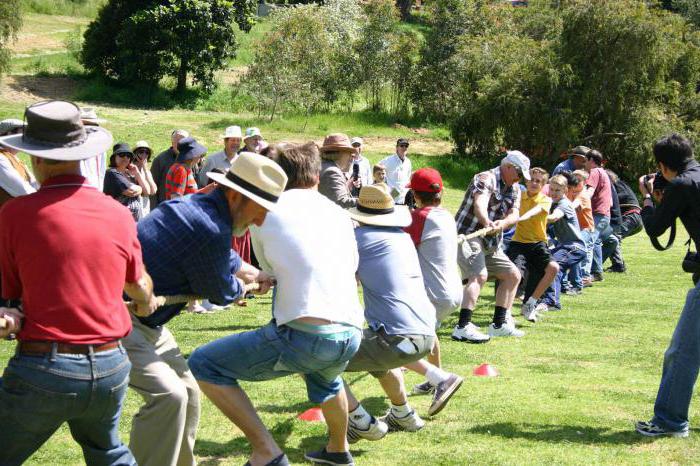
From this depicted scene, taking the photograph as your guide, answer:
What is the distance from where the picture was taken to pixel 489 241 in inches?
388

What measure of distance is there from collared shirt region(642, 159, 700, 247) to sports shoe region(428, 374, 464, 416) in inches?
71.6

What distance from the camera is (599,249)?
50.6 ft

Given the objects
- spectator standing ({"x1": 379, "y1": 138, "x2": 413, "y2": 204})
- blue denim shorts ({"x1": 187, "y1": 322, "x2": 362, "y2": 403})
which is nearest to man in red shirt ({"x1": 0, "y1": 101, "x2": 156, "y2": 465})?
blue denim shorts ({"x1": 187, "y1": 322, "x2": 362, "y2": 403})

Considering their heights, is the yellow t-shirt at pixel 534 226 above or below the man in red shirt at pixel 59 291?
below

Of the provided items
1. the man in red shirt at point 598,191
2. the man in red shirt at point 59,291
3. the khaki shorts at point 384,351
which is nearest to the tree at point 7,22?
the man in red shirt at point 598,191

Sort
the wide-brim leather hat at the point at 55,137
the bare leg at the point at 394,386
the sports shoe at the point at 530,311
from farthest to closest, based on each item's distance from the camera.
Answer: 1. the sports shoe at the point at 530,311
2. the bare leg at the point at 394,386
3. the wide-brim leather hat at the point at 55,137

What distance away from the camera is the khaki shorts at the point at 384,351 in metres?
5.91

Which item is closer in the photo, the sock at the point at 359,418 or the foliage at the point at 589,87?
the sock at the point at 359,418

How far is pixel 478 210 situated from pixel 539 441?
3.73 metres

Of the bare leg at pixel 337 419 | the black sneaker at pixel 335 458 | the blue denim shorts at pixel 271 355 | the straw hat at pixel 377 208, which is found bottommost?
the black sneaker at pixel 335 458

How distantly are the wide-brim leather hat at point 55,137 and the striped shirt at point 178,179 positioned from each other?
24.0 ft

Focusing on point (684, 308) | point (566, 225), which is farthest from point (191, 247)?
point (566, 225)

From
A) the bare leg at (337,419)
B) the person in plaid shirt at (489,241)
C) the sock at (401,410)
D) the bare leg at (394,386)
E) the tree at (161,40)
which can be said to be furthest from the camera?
the tree at (161,40)

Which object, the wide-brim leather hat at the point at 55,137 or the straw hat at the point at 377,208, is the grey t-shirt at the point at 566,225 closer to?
the straw hat at the point at 377,208
